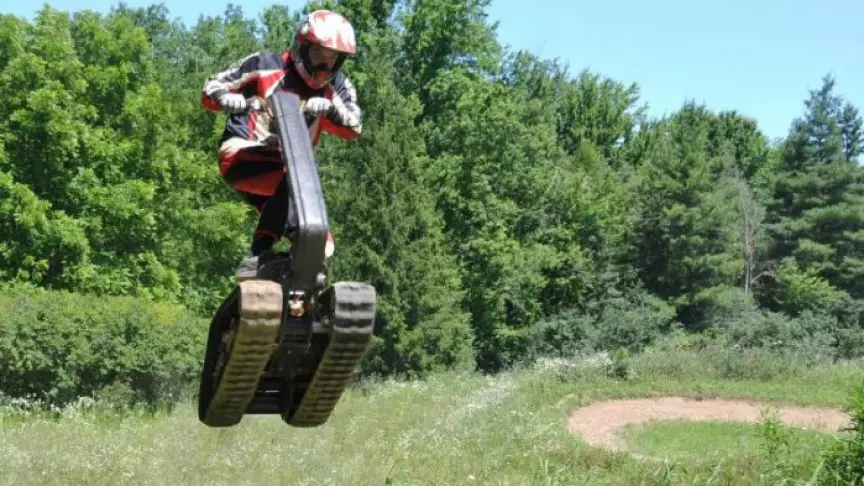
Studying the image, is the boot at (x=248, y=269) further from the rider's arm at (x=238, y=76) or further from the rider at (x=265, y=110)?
the rider's arm at (x=238, y=76)

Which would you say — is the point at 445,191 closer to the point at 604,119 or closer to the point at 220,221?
the point at 220,221

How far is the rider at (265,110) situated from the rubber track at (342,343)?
313 mm

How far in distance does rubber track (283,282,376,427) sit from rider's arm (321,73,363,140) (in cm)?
96

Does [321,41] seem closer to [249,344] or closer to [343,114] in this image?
[343,114]

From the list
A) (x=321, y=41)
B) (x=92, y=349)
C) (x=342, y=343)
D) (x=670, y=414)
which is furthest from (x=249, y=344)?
(x=670, y=414)

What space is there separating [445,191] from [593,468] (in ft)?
76.4

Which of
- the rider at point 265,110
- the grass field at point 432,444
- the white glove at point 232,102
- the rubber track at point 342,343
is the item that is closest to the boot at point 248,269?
the rider at point 265,110

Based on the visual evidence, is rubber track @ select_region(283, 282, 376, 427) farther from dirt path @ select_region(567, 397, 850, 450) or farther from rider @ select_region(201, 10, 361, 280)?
dirt path @ select_region(567, 397, 850, 450)

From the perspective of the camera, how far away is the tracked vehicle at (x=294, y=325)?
4805 millimetres

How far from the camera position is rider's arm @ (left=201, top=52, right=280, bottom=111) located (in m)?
5.30

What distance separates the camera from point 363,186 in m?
29.8

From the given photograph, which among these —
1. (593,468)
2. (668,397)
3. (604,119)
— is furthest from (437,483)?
(604,119)

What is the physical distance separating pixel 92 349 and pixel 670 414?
13.0 metres

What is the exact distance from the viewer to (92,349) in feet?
71.9
